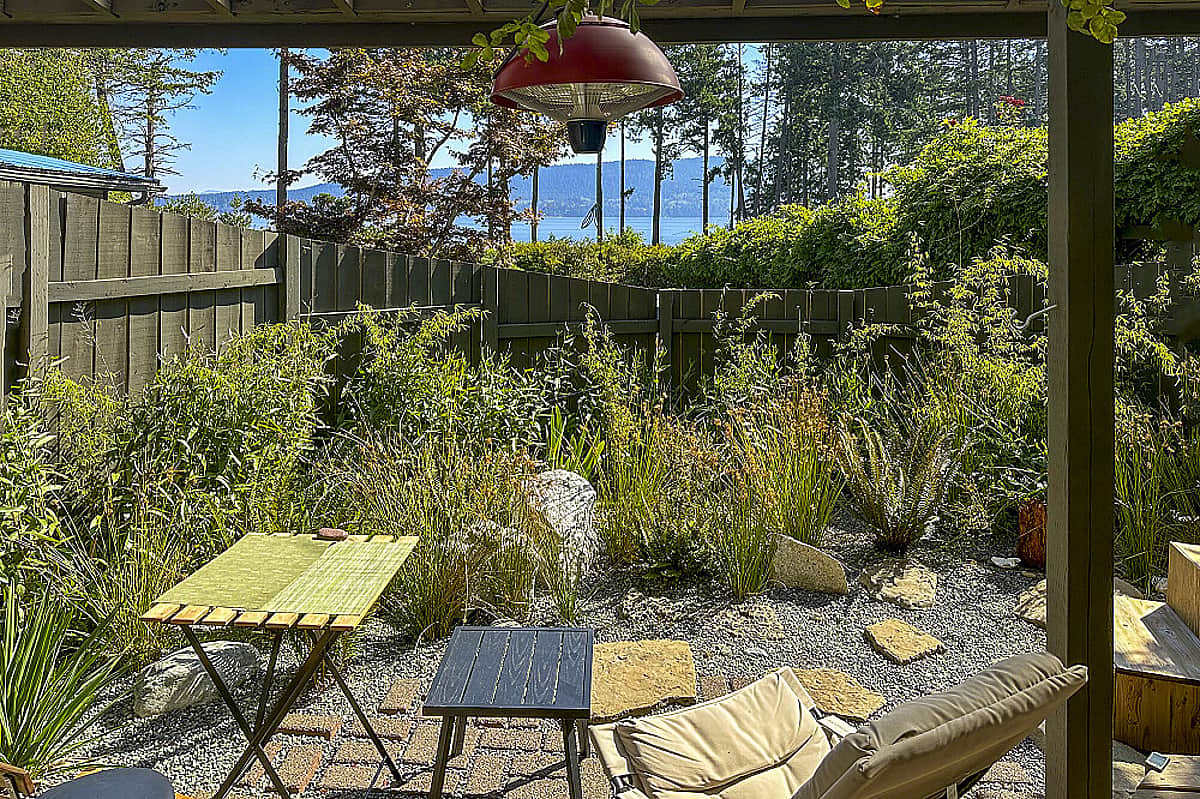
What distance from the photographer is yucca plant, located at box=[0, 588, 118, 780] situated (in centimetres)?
249

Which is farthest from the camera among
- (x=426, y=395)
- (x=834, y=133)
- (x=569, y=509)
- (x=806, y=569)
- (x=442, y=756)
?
(x=834, y=133)

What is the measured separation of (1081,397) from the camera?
6.07 feet

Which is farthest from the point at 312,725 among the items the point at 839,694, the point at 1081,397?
the point at 1081,397

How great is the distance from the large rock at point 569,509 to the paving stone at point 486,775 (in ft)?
3.72

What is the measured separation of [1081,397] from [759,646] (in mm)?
1989

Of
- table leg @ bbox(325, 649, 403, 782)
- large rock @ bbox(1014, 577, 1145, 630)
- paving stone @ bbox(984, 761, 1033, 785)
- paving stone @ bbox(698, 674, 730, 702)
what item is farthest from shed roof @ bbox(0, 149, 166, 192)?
paving stone @ bbox(984, 761, 1033, 785)

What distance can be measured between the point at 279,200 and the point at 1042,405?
41.5ft

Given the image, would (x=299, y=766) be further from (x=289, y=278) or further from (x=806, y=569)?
(x=289, y=278)

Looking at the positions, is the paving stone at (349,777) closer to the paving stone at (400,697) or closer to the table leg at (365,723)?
the table leg at (365,723)

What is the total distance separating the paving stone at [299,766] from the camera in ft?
8.52

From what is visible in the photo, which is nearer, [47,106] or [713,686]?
[713,686]

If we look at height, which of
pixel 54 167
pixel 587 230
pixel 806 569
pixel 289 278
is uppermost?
pixel 587 230

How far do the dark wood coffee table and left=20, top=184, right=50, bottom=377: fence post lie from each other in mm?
1744

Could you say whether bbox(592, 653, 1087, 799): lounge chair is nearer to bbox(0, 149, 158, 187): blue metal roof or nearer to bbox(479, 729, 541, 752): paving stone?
bbox(479, 729, 541, 752): paving stone
